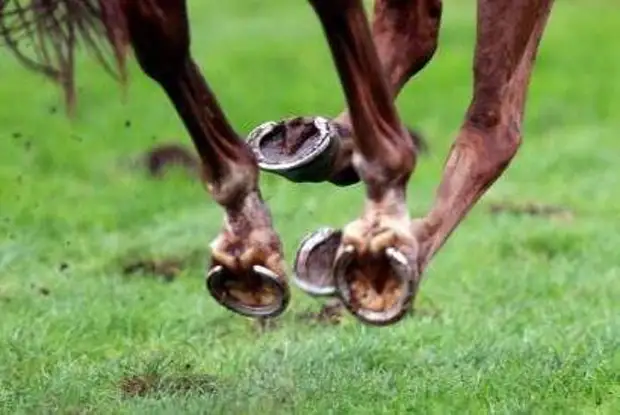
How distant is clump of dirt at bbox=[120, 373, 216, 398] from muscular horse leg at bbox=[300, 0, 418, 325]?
3.37 feet

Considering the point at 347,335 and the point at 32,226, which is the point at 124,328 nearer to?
the point at 347,335

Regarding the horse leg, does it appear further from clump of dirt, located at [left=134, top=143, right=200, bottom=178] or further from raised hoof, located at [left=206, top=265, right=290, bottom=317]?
clump of dirt, located at [left=134, top=143, right=200, bottom=178]

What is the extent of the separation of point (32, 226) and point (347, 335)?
328 centimetres

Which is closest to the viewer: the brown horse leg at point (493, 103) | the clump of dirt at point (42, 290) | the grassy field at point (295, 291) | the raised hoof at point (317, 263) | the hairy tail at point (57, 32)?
the raised hoof at point (317, 263)

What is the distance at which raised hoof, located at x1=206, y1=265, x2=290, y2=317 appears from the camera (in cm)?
527

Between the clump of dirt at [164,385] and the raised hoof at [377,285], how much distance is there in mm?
1000

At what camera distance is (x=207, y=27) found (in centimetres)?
2170

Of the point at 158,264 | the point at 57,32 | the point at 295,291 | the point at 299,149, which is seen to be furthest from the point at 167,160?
the point at 299,149

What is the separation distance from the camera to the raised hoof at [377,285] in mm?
4906

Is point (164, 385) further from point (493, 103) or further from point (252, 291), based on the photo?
point (493, 103)

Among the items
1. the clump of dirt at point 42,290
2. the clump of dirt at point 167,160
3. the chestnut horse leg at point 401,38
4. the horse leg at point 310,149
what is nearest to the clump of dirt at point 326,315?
the clump of dirt at point 42,290

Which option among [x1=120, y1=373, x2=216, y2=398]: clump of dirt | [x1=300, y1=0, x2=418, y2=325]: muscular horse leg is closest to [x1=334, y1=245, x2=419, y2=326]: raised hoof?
[x1=300, y1=0, x2=418, y2=325]: muscular horse leg

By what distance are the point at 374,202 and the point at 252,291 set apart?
1.74 feet

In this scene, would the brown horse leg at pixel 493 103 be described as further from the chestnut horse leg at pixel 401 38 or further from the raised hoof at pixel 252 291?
the raised hoof at pixel 252 291
